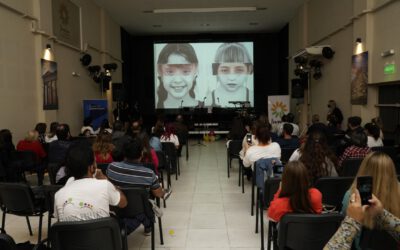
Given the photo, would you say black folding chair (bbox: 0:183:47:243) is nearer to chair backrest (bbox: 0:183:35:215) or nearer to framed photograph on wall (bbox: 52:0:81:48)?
chair backrest (bbox: 0:183:35:215)

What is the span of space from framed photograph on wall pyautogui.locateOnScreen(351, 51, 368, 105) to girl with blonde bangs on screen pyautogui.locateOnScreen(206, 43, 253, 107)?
7.90 metres

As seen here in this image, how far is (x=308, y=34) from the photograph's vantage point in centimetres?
1270

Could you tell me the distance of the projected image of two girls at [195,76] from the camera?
53.3ft

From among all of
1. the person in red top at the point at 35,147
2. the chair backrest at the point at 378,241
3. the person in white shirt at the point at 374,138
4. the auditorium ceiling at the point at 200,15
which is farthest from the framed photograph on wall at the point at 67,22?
the chair backrest at the point at 378,241

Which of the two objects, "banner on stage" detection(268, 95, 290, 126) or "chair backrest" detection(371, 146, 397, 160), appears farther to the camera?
"banner on stage" detection(268, 95, 290, 126)

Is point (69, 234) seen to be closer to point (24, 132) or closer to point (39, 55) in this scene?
point (24, 132)

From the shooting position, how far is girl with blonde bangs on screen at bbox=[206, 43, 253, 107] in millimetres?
16203

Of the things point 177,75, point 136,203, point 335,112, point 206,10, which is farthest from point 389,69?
point 177,75

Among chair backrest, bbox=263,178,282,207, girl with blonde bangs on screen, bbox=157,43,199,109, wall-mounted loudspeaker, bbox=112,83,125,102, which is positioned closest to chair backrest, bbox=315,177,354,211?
chair backrest, bbox=263,178,282,207

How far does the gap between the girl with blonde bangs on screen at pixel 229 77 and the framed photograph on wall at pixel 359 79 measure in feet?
25.9

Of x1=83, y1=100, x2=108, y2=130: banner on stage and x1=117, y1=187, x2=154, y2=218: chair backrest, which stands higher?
x1=83, y1=100, x2=108, y2=130: banner on stage

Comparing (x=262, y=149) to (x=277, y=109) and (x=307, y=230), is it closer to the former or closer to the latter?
(x=307, y=230)

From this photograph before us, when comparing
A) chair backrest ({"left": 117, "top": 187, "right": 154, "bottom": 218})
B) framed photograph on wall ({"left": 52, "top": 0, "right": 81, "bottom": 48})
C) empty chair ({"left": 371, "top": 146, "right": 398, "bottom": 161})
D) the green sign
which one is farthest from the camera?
framed photograph on wall ({"left": 52, "top": 0, "right": 81, "bottom": 48})

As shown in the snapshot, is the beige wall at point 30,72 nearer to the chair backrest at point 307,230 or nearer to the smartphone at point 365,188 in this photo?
the chair backrest at point 307,230
